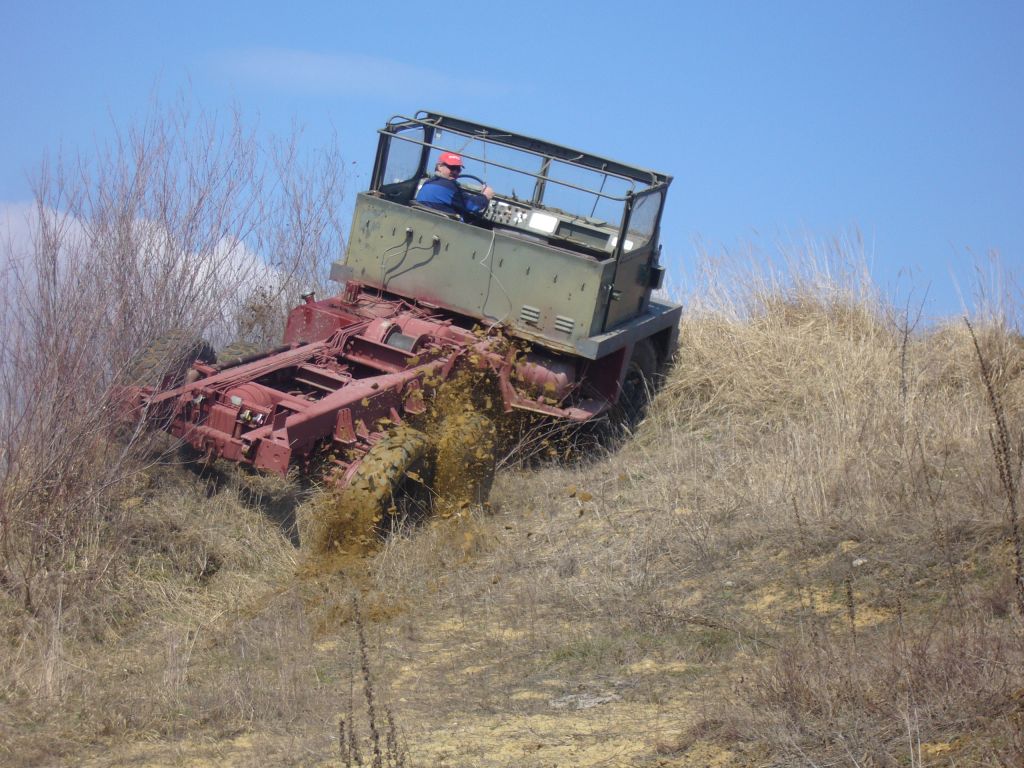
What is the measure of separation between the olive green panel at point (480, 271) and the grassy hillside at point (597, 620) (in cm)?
113

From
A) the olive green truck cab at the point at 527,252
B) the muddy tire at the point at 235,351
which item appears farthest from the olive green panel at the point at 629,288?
the muddy tire at the point at 235,351

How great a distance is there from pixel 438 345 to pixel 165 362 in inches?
69.2

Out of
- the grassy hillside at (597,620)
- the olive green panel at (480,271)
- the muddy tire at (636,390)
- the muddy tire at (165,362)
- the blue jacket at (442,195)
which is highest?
the blue jacket at (442,195)

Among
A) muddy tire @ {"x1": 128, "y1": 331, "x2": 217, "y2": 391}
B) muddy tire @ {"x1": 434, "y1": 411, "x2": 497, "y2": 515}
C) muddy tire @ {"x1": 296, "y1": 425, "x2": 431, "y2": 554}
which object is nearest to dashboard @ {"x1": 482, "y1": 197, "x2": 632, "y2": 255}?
muddy tire @ {"x1": 434, "y1": 411, "x2": 497, "y2": 515}

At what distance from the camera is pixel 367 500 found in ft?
22.1

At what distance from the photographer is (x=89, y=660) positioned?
5656 millimetres

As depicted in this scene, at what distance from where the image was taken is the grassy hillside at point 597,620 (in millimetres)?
4223

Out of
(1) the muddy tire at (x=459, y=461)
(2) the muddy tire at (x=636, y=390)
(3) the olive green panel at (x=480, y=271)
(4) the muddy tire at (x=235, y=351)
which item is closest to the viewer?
(1) the muddy tire at (x=459, y=461)

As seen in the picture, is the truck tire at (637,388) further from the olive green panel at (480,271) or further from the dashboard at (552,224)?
the olive green panel at (480,271)

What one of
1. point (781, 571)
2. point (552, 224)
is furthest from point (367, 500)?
point (552, 224)

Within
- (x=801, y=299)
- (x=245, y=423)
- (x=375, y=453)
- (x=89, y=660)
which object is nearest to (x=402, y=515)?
(x=375, y=453)

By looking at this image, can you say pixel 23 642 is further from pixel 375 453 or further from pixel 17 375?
pixel 375 453

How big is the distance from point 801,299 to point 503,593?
609 centimetres

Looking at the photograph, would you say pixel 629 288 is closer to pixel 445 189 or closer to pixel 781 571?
pixel 445 189
